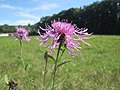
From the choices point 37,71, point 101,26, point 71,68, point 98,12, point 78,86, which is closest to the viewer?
point 78,86

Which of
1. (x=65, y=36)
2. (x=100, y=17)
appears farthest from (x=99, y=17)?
(x=65, y=36)

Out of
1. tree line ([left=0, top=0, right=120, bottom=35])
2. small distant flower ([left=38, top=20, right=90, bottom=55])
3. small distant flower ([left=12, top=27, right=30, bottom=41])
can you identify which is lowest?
tree line ([left=0, top=0, right=120, bottom=35])

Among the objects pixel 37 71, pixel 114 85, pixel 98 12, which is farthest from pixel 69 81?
pixel 98 12

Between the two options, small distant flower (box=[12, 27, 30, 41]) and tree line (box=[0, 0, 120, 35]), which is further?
tree line (box=[0, 0, 120, 35])

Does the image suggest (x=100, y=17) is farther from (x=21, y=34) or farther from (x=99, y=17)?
(x=21, y=34)

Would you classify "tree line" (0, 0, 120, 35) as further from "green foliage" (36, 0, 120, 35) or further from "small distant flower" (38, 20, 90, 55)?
"small distant flower" (38, 20, 90, 55)

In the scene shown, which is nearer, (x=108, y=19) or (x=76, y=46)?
(x=76, y=46)

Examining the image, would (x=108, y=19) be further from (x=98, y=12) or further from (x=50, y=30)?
(x=50, y=30)

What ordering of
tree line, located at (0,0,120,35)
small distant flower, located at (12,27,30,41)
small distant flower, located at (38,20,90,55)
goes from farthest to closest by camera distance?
tree line, located at (0,0,120,35), small distant flower, located at (12,27,30,41), small distant flower, located at (38,20,90,55)

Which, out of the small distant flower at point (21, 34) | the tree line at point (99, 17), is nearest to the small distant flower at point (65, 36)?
the small distant flower at point (21, 34)

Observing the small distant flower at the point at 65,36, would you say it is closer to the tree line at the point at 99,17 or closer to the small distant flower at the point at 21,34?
the small distant flower at the point at 21,34

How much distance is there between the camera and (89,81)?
19.2 ft

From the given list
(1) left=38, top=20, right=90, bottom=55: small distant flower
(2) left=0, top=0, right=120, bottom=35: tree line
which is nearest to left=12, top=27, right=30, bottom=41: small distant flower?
(1) left=38, top=20, right=90, bottom=55: small distant flower

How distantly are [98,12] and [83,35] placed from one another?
89.6m
